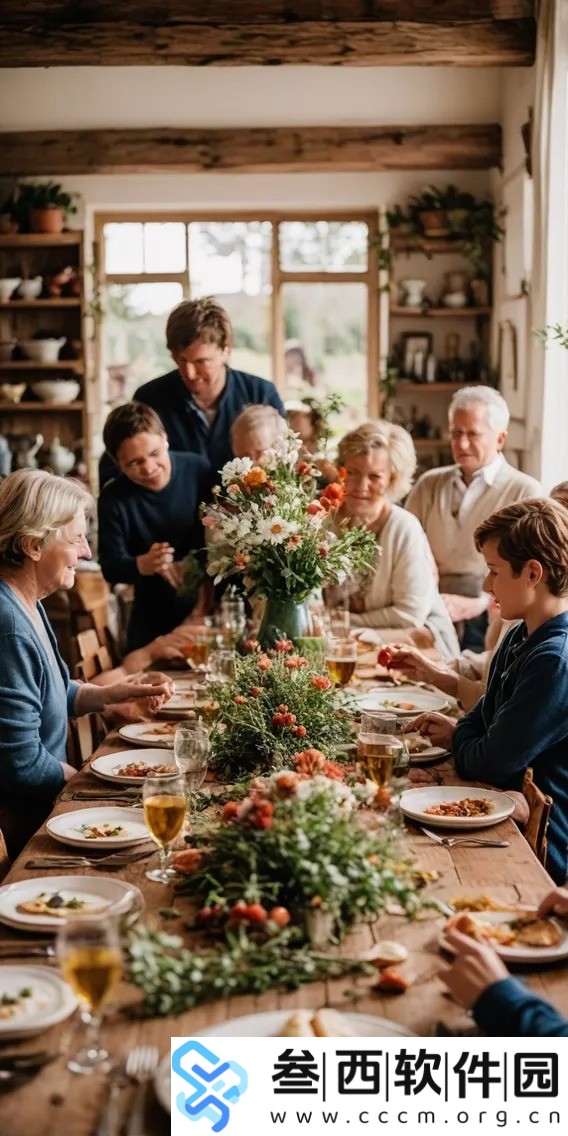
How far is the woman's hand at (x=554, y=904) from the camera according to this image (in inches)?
63.8

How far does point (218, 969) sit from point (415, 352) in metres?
6.78

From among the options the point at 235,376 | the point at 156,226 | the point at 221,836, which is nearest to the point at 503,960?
the point at 221,836

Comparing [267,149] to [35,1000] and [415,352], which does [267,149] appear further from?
[35,1000]

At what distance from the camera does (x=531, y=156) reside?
640 cm

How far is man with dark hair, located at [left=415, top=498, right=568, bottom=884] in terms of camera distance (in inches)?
89.7

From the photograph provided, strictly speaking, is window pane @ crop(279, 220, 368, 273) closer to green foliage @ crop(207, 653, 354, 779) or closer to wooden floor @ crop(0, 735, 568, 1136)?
green foliage @ crop(207, 653, 354, 779)

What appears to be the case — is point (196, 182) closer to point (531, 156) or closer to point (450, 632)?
point (531, 156)

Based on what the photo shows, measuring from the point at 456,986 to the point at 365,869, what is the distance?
0.18 metres

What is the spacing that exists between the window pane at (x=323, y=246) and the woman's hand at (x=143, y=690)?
5.70 m

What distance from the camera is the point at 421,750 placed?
8.38ft

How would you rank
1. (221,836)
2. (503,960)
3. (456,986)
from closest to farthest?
(456,986) < (503,960) < (221,836)

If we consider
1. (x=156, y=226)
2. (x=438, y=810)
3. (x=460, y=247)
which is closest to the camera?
(x=438, y=810)

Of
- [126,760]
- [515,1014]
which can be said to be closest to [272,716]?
[126,760]

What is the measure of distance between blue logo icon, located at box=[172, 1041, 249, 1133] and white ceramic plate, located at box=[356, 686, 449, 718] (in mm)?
1594
